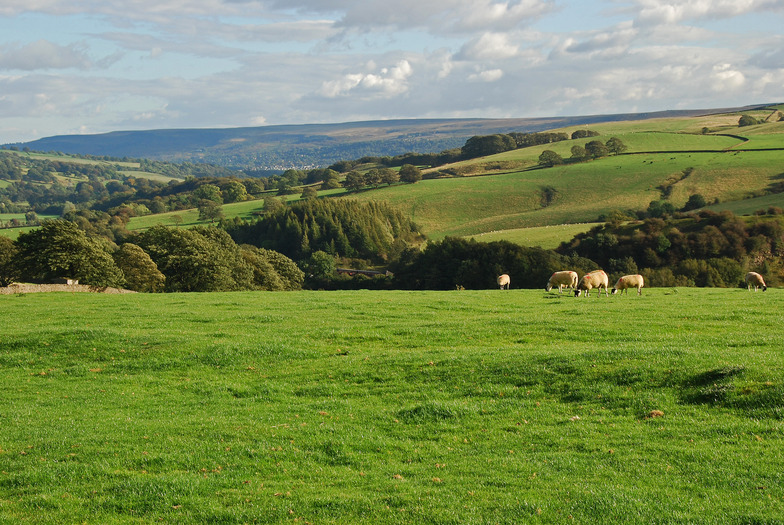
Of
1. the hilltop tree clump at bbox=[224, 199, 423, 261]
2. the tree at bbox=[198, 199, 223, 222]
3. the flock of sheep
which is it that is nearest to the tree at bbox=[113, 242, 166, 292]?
the flock of sheep

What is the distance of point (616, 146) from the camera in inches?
7156

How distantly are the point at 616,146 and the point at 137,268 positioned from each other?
518 ft

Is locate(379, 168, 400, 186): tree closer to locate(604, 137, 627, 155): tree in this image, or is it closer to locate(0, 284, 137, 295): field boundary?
locate(604, 137, 627, 155): tree

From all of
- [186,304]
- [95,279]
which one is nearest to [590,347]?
[186,304]

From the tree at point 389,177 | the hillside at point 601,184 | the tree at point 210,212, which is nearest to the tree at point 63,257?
the hillside at point 601,184

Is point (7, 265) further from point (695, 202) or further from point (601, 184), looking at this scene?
point (601, 184)

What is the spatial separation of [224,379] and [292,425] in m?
5.80

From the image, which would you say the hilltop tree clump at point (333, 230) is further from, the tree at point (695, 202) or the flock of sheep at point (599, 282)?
the flock of sheep at point (599, 282)

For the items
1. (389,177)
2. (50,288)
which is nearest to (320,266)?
(50,288)

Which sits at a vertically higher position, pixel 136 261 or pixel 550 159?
pixel 550 159

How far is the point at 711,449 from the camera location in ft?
35.5

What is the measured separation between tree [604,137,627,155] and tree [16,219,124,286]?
160m

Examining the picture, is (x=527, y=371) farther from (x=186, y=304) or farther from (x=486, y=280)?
(x=486, y=280)

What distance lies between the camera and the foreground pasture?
30.9 feet
